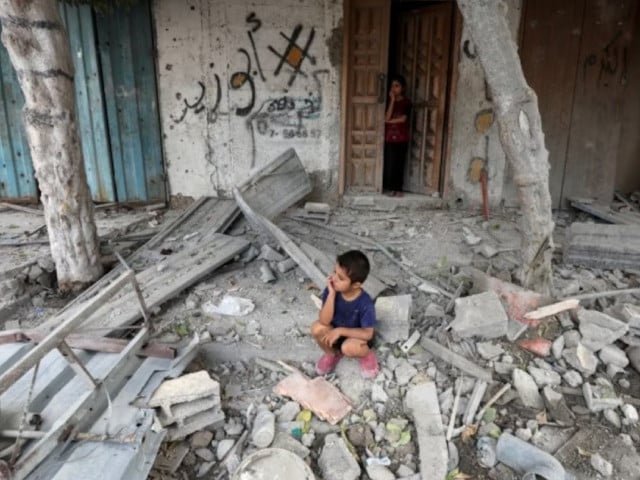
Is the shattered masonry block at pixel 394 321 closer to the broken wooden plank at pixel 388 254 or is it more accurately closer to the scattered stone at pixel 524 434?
the broken wooden plank at pixel 388 254

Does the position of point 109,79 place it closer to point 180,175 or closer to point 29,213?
point 180,175

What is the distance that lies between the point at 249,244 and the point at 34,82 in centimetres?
226

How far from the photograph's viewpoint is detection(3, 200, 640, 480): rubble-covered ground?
2.70 metres

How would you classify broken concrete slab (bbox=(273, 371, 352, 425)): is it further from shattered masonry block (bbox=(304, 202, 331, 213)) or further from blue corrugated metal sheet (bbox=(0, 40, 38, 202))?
blue corrugated metal sheet (bbox=(0, 40, 38, 202))

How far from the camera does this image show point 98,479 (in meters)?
2.12

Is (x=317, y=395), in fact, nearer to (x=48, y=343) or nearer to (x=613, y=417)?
(x=48, y=343)

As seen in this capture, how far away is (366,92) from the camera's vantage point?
666 cm

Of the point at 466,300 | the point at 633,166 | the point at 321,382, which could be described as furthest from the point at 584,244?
the point at 633,166

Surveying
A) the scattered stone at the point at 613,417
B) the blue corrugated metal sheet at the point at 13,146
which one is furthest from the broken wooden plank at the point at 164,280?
the blue corrugated metal sheet at the point at 13,146

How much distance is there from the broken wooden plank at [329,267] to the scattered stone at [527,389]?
1.22 m

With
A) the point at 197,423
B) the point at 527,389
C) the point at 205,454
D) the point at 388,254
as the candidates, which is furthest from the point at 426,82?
the point at 205,454

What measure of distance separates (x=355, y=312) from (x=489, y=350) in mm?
974

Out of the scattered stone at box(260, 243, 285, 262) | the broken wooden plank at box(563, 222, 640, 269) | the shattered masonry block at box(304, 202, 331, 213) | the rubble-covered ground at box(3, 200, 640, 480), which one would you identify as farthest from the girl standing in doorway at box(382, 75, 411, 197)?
the scattered stone at box(260, 243, 285, 262)

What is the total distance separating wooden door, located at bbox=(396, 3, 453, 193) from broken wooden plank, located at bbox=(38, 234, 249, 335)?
334cm
